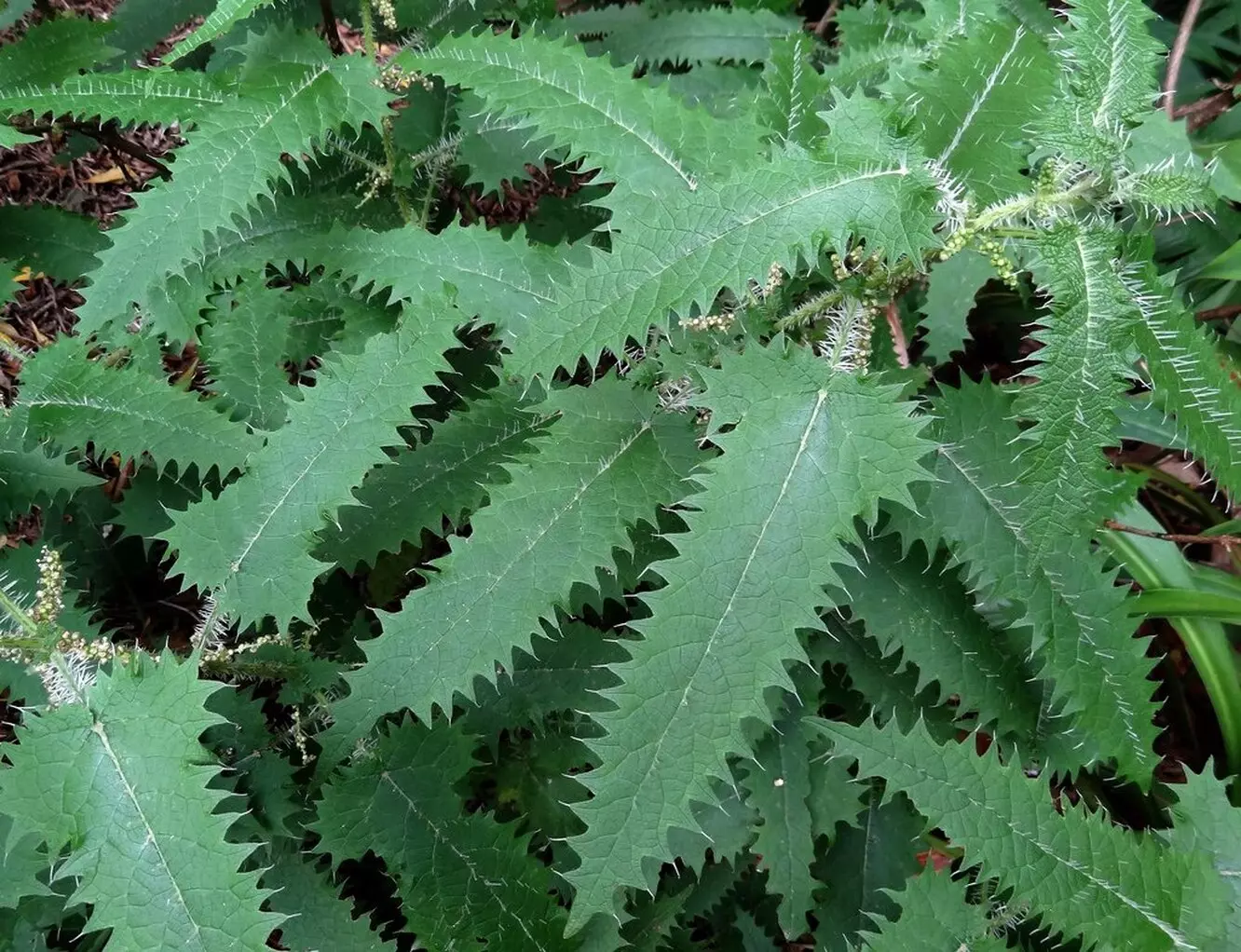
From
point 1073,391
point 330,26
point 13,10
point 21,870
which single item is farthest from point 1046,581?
point 13,10

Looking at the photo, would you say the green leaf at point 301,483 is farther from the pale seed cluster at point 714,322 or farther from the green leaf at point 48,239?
the green leaf at point 48,239

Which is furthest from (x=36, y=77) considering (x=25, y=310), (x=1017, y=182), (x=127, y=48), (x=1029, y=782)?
(x=1029, y=782)

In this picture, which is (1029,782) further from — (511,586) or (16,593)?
(16,593)

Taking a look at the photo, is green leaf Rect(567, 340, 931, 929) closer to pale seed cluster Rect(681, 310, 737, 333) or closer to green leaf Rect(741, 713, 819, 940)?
pale seed cluster Rect(681, 310, 737, 333)

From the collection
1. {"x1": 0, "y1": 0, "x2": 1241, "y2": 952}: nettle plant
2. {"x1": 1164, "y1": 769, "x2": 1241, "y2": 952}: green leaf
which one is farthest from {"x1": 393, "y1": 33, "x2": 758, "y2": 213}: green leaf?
{"x1": 1164, "y1": 769, "x2": 1241, "y2": 952}: green leaf

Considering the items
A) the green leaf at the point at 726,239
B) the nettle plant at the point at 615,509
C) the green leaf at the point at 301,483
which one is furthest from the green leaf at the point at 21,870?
the green leaf at the point at 726,239
